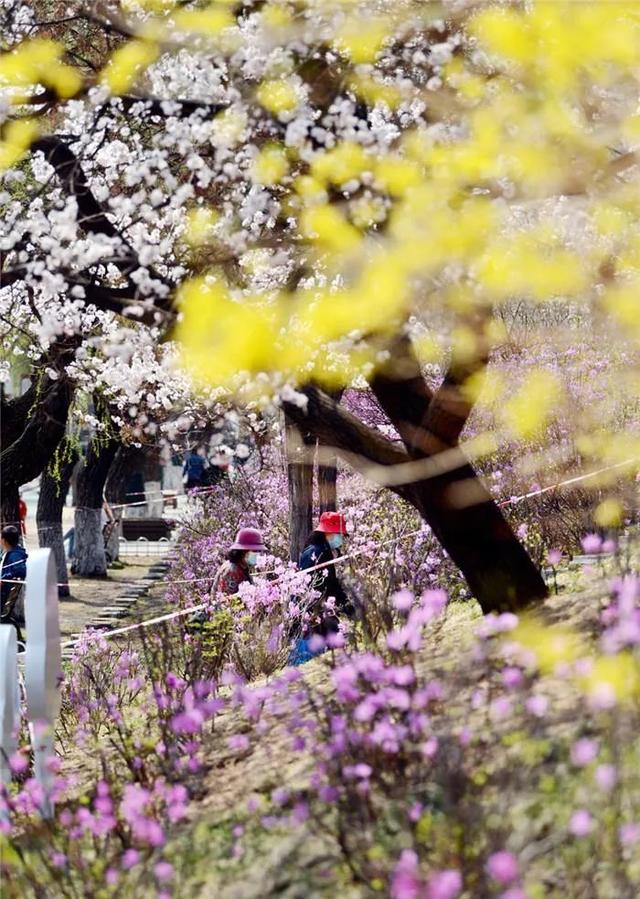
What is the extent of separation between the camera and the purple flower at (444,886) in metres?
3.96

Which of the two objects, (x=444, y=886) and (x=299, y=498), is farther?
(x=299, y=498)

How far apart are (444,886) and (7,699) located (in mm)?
2805

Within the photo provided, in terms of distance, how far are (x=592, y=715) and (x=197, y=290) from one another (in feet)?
9.13

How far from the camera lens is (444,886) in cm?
396

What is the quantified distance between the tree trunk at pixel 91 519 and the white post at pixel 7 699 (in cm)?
1796

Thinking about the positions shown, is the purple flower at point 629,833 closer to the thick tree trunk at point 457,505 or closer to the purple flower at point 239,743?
the purple flower at point 239,743

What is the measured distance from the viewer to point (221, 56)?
729cm

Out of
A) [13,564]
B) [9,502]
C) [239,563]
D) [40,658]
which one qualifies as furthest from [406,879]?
[9,502]

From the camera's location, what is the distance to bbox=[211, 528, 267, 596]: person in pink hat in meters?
12.1

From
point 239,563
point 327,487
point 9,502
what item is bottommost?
point 239,563

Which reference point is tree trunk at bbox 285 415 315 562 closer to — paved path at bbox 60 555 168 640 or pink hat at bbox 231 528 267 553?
paved path at bbox 60 555 168 640

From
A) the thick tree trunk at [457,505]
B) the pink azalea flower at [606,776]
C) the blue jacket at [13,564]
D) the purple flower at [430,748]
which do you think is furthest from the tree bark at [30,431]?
the pink azalea flower at [606,776]

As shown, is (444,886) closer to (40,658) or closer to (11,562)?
(40,658)

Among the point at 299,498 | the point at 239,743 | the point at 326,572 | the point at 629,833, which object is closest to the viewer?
the point at 629,833
